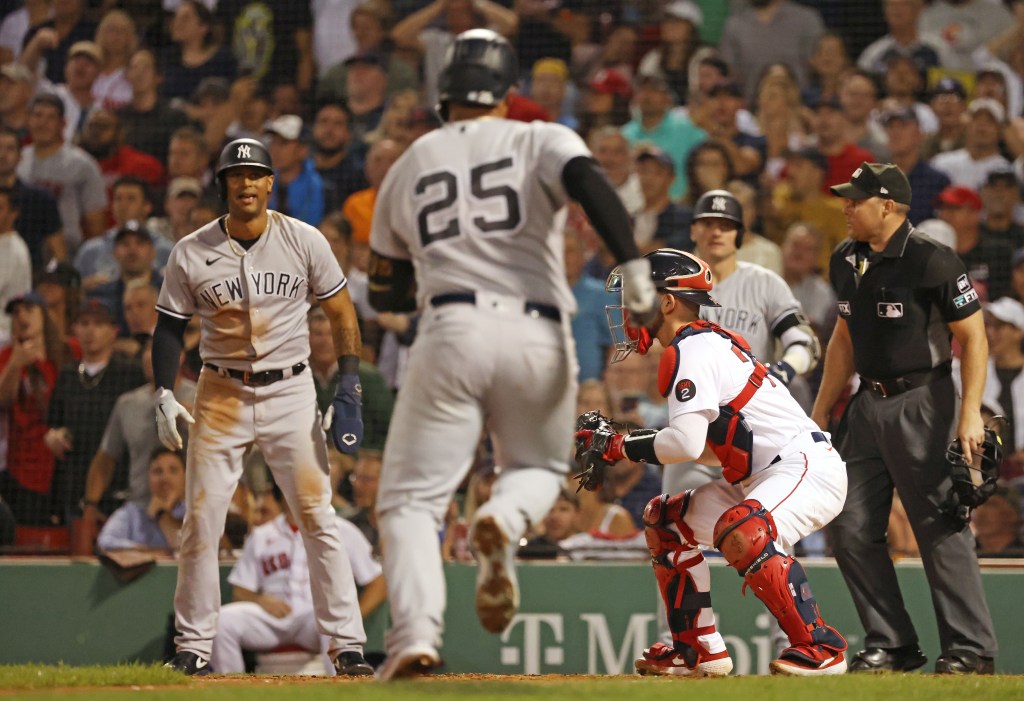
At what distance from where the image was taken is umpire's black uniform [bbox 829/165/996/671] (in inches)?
222

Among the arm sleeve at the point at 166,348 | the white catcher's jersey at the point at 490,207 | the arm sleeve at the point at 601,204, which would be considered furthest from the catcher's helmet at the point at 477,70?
the arm sleeve at the point at 166,348

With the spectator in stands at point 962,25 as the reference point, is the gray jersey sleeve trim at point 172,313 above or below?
below

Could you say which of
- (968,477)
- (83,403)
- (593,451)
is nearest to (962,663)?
(968,477)

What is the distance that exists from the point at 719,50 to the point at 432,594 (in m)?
8.51

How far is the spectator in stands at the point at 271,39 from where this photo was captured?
1231 cm

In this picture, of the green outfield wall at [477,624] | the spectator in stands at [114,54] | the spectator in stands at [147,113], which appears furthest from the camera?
the spectator in stands at [114,54]

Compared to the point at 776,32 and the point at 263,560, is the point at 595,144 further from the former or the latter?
the point at 263,560

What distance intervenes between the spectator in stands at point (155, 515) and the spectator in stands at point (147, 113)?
3715 millimetres

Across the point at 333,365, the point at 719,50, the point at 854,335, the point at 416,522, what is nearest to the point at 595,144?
the point at 719,50

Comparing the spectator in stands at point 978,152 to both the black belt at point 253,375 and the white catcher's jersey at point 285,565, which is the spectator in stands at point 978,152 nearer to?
the white catcher's jersey at point 285,565

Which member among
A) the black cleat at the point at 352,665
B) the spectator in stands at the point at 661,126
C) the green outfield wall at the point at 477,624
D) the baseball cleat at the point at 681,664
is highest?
the spectator in stands at the point at 661,126

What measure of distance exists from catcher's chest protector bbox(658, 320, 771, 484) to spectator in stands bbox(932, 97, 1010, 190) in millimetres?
6002

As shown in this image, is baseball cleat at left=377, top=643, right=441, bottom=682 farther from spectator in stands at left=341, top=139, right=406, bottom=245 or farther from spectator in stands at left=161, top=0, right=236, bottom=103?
spectator in stands at left=161, top=0, right=236, bottom=103

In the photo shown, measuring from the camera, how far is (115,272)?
407 inches
